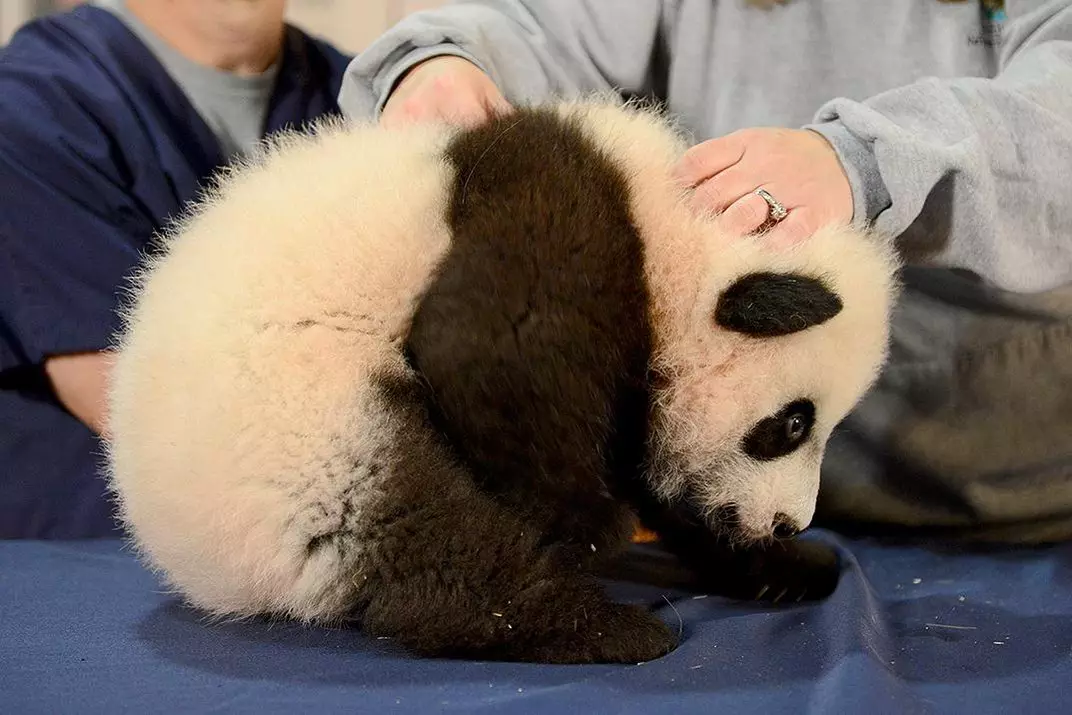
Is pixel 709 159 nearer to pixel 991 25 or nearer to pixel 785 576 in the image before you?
pixel 785 576

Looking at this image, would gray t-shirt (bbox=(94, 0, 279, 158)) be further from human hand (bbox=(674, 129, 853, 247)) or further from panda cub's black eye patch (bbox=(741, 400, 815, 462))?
panda cub's black eye patch (bbox=(741, 400, 815, 462))

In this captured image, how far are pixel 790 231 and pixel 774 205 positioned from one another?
0.04 metres

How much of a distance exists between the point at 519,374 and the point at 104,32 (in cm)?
173

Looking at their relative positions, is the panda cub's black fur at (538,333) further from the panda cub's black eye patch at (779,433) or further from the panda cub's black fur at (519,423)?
A: the panda cub's black eye patch at (779,433)

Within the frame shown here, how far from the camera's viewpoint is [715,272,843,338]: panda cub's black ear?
120 cm

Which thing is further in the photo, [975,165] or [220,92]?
[220,92]

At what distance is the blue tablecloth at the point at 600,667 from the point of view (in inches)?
39.3

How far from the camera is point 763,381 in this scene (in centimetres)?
130

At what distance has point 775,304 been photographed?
3.93ft

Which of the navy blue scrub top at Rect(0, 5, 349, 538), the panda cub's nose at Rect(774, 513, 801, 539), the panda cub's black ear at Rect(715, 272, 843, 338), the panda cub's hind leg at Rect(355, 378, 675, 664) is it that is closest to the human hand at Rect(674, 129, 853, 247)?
the panda cub's black ear at Rect(715, 272, 843, 338)

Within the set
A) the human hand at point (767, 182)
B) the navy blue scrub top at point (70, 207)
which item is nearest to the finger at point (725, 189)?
the human hand at point (767, 182)

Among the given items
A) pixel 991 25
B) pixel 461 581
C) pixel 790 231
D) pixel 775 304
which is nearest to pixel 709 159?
pixel 790 231

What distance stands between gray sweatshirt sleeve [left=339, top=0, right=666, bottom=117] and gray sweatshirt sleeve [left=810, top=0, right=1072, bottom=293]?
61cm

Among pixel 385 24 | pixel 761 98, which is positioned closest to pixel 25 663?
pixel 761 98
